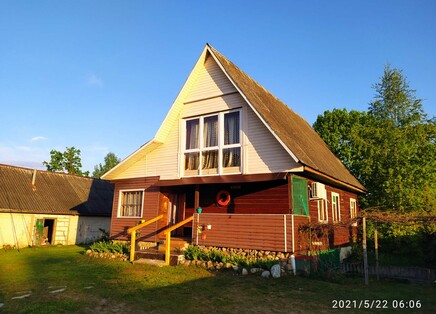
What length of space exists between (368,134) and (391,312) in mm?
17035

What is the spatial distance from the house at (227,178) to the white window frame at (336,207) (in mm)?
57

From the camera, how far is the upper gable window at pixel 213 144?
1423 centimetres

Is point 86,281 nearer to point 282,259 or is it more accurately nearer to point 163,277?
point 163,277

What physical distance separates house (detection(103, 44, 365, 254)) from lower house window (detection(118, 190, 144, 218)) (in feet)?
0.17

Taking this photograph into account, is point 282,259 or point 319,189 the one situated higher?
point 319,189

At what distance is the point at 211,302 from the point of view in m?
8.14

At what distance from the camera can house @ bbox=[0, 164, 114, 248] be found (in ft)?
74.9

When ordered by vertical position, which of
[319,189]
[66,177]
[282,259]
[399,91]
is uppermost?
[399,91]

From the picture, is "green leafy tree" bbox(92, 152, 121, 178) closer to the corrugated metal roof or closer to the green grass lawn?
the corrugated metal roof

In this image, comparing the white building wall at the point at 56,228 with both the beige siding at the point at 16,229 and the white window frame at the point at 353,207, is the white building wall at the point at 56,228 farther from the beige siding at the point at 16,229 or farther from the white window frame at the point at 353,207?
the white window frame at the point at 353,207

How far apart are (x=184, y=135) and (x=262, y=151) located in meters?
4.32

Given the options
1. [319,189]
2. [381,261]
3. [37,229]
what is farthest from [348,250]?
[37,229]

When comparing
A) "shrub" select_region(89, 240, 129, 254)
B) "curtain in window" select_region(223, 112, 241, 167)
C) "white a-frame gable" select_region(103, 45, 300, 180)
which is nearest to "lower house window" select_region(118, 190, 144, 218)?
"white a-frame gable" select_region(103, 45, 300, 180)

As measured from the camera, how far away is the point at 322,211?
1564 centimetres
